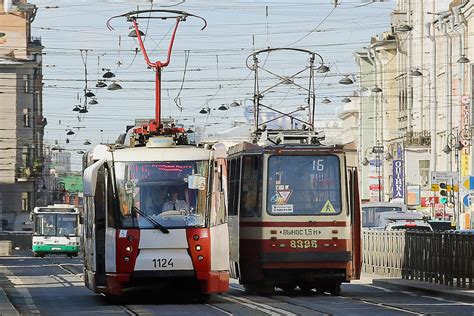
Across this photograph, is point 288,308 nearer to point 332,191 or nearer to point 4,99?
point 332,191

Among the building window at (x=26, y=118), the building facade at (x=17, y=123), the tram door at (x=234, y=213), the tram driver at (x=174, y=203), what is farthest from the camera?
the building window at (x=26, y=118)

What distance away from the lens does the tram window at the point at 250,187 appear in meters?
30.0

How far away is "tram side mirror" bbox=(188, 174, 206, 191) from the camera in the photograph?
2605 cm

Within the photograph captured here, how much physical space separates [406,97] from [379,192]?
30.7 feet

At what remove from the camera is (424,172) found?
98.2m

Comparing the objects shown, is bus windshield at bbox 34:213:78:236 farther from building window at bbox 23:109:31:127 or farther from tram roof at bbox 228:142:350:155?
tram roof at bbox 228:142:350:155

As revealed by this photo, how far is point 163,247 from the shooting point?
2555 cm

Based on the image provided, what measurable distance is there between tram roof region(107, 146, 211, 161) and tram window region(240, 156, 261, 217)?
12.3ft

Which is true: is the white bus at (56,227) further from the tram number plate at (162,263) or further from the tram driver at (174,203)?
the tram number plate at (162,263)

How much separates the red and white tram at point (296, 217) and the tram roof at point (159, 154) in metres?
3.69

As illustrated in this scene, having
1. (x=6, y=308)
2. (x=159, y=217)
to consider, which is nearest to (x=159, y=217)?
(x=159, y=217)

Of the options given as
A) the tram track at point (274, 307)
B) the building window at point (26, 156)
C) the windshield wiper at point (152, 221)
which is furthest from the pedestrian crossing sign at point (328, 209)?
the building window at point (26, 156)

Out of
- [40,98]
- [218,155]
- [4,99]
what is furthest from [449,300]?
[40,98]

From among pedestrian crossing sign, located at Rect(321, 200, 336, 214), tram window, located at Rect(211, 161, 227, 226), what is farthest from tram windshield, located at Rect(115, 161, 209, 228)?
pedestrian crossing sign, located at Rect(321, 200, 336, 214)
